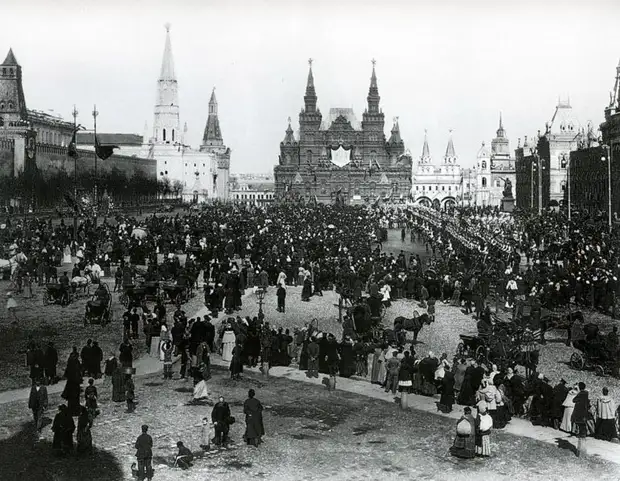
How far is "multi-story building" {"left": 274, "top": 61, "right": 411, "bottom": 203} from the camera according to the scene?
122812 millimetres

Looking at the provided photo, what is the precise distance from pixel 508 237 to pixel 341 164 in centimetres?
8398

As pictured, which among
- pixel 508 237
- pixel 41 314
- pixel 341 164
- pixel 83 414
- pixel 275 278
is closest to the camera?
pixel 83 414

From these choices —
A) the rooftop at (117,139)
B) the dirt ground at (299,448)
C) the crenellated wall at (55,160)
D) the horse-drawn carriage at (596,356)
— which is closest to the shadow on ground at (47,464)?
the dirt ground at (299,448)

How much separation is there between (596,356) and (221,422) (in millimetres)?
8979

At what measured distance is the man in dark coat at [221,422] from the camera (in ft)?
39.3

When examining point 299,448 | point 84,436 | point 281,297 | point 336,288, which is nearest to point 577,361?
point 299,448

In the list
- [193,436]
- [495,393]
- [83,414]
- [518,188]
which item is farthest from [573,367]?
[518,188]

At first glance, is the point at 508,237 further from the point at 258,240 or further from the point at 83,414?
the point at 83,414

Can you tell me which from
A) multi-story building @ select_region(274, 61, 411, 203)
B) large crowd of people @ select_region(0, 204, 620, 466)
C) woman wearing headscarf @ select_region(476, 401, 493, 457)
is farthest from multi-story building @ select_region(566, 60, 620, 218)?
multi-story building @ select_region(274, 61, 411, 203)

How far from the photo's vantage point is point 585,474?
1095 centimetres

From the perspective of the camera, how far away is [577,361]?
17.5 m

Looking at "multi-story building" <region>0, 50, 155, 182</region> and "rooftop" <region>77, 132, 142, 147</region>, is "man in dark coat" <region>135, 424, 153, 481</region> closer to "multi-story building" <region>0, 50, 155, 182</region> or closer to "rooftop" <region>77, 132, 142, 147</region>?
"multi-story building" <region>0, 50, 155, 182</region>

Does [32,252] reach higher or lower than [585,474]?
higher

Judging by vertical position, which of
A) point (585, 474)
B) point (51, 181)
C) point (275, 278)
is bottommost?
point (585, 474)
